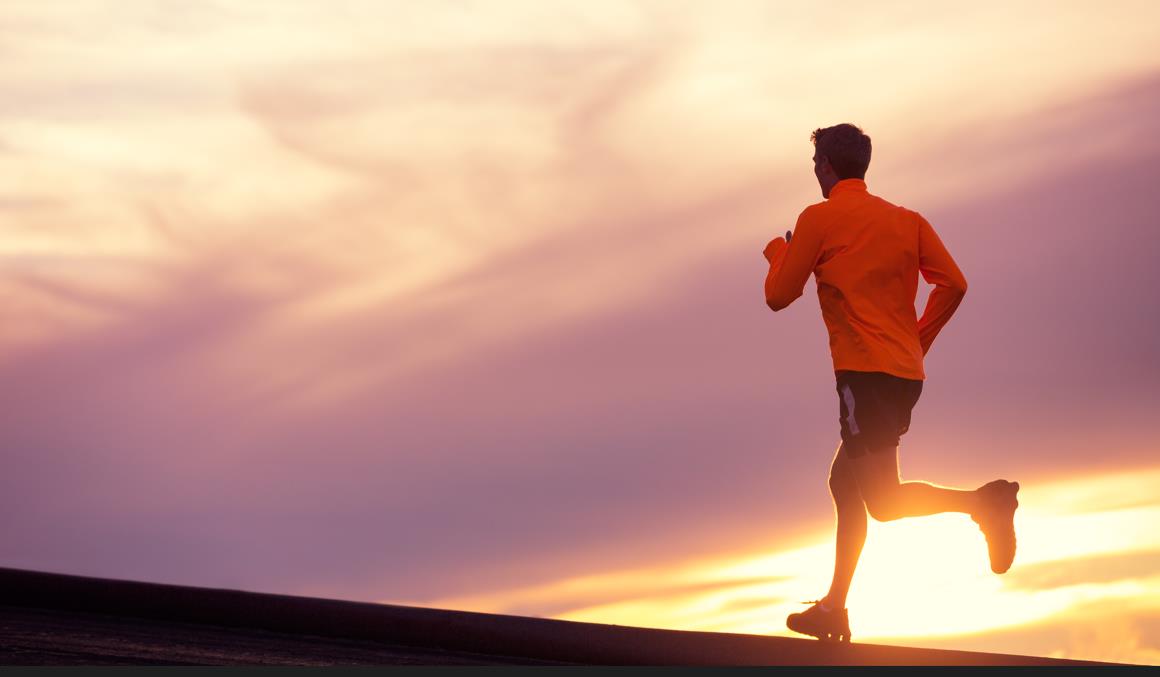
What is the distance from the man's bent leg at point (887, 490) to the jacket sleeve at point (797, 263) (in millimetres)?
701

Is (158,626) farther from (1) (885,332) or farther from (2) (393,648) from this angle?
(1) (885,332)

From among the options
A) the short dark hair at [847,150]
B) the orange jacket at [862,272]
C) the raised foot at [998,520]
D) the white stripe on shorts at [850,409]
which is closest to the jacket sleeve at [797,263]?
the orange jacket at [862,272]

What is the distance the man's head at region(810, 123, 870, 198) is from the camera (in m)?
5.35

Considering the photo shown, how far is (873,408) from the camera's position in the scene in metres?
5.08

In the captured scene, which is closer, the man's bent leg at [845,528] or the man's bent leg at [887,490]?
the man's bent leg at [887,490]

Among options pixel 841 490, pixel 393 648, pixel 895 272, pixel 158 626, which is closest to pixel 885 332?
pixel 895 272

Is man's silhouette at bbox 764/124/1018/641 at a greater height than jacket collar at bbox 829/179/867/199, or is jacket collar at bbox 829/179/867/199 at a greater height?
jacket collar at bbox 829/179/867/199

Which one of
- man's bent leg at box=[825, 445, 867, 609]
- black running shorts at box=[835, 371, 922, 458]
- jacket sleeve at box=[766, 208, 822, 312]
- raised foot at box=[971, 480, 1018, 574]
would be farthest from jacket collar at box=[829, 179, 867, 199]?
raised foot at box=[971, 480, 1018, 574]

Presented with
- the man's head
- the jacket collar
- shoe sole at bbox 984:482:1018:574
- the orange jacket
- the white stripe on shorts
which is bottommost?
shoe sole at bbox 984:482:1018:574

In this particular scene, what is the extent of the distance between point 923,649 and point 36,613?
3.75m

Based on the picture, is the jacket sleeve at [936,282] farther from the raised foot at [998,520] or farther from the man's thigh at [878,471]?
the raised foot at [998,520]

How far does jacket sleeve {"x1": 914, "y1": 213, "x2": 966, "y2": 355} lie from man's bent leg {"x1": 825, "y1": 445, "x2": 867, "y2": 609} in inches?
23.6

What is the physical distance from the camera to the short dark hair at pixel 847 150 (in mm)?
5348

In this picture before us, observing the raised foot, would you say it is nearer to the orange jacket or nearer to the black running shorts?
the black running shorts
